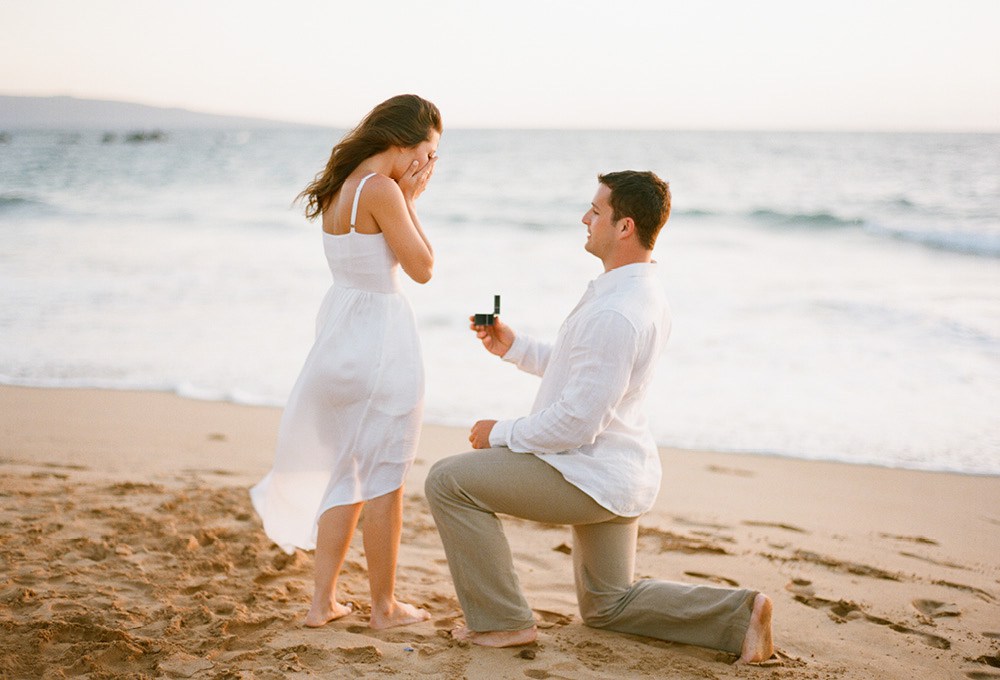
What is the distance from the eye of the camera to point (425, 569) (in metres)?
4.16

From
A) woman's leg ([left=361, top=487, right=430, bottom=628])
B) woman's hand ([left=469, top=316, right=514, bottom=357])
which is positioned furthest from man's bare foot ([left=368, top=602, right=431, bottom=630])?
woman's hand ([left=469, top=316, right=514, bottom=357])

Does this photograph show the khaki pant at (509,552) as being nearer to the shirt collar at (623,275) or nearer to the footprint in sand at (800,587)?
the shirt collar at (623,275)

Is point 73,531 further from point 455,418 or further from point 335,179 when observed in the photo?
point 455,418

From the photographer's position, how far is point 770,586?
4.01 meters

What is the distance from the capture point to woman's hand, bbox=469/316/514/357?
362cm

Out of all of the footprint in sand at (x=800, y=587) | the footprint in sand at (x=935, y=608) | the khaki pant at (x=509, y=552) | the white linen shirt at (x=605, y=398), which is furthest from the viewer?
the footprint in sand at (x=800, y=587)

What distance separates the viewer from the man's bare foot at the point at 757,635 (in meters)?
3.21

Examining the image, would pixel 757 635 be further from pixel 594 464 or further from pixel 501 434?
pixel 501 434

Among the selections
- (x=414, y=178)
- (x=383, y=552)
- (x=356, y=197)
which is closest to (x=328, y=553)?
(x=383, y=552)

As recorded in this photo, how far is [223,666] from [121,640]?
1.33ft

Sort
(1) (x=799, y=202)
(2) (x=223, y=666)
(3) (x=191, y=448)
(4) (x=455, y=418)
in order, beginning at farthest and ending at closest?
(1) (x=799, y=202), (4) (x=455, y=418), (3) (x=191, y=448), (2) (x=223, y=666)

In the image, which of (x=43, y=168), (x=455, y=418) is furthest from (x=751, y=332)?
(x=43, y=168)

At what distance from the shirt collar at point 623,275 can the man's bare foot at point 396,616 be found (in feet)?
4.64

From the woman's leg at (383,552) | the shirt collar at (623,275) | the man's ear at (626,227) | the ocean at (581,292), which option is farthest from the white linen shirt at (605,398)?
the ocean at (581,292)
